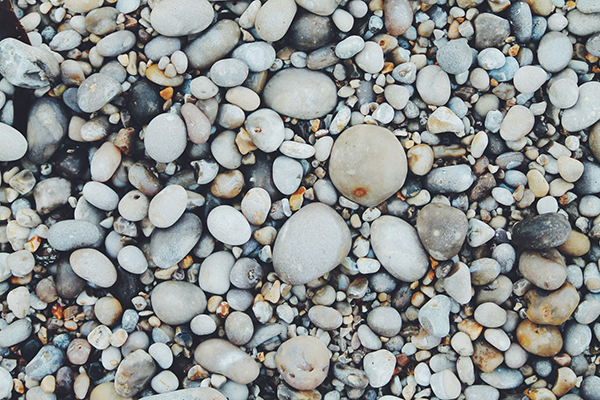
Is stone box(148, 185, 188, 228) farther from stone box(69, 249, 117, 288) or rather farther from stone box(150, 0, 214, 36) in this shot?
stone box(150, 0, 214, 36)

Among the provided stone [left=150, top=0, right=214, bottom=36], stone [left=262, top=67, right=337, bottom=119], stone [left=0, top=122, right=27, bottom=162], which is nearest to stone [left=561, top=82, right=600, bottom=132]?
stone [left=262, top=67, right=337, bottom=119]

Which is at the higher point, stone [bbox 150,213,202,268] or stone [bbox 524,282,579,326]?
stone [bbox 150,213,202,268]

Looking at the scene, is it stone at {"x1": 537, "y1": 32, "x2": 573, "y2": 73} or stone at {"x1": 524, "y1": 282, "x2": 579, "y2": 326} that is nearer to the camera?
stone at {"x1": 524, "y1": 282, "x2": 579, "y2": 326}

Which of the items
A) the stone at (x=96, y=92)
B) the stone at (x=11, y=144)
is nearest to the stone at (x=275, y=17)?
the stone at (x=96, y=92)

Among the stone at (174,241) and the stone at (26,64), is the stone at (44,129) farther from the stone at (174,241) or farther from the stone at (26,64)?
the stone at (174,241)

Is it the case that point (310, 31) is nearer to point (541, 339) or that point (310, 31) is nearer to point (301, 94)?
point (301, 94)

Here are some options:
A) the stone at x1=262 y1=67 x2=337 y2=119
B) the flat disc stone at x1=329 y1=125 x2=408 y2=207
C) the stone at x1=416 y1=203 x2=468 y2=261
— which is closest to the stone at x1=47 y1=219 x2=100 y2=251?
the stone at x1=262 y1=67 x2=337 y2=119

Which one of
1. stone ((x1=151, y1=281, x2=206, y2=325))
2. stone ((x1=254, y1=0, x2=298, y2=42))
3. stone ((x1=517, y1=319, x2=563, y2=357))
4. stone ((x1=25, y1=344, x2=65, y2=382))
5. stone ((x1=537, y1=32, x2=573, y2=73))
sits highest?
stone ((x1=254, y1=0, x2=298, y2=42))
